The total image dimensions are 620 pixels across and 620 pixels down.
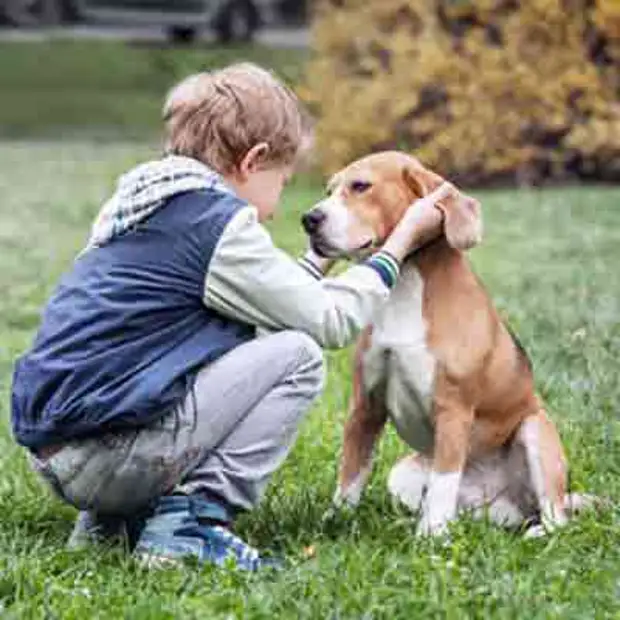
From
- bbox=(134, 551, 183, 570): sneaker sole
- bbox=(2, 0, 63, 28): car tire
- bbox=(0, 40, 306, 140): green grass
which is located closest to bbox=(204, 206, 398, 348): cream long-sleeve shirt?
bbox=(134, 551, 183, 570): sneaker sole

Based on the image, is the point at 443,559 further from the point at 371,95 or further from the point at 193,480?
the point at 371,95

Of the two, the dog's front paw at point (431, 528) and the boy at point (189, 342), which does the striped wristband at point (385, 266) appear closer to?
the boy at point (189, 342)

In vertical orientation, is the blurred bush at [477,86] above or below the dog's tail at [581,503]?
below

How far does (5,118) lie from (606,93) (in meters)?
10.6

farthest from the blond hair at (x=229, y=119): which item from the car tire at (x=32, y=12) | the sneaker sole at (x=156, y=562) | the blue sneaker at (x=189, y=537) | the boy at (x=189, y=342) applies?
the car tire at (x=32, y=12)

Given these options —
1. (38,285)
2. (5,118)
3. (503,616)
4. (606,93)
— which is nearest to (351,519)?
(503,616)

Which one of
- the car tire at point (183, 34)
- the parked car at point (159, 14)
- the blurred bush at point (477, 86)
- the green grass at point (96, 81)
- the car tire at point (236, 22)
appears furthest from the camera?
the car tire at point (183, 34)

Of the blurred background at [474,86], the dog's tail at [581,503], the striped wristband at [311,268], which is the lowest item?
the blurred background at [474,86]

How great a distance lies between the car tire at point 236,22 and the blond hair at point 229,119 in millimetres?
25087

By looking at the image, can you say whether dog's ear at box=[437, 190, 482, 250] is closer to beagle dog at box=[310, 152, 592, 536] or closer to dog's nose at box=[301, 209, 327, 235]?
beagle dog at box=[310, 152, 592, 536]

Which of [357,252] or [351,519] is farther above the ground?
[357,252]

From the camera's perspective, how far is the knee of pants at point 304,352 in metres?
4.43

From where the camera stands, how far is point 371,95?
14516mm

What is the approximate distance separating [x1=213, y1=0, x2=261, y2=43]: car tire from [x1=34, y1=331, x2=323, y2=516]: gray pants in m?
25.3
